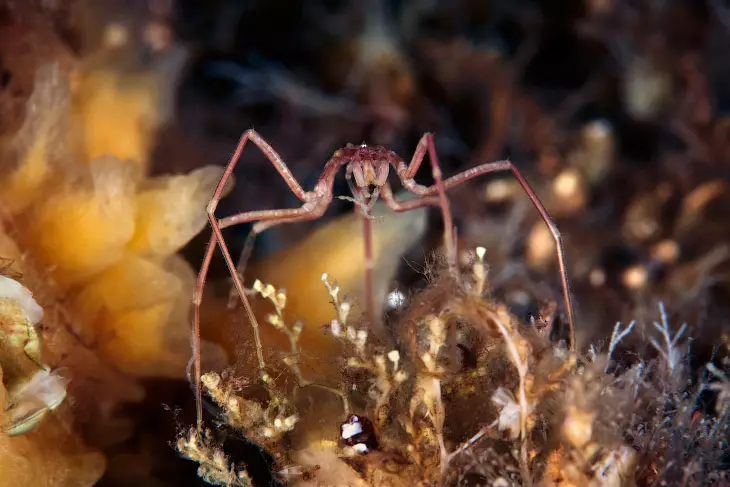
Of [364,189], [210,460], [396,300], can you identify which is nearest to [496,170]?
[364,189]

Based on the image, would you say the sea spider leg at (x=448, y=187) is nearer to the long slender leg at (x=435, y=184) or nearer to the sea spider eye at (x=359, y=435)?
the long slender leg at (x=435, y=184)

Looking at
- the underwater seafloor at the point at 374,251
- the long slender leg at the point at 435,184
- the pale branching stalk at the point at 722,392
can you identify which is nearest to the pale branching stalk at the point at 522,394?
the underwater seafloor at the point at 374,251

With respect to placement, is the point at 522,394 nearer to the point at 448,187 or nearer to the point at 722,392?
the point at 722,392

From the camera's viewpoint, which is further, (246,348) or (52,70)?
(52,70)

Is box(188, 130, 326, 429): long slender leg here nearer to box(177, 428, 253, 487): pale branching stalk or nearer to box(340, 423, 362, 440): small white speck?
box(177, 428, 253, 487): pale branching stalk

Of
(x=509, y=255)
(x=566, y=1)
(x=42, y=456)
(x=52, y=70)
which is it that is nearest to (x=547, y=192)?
(x=509, y=255)

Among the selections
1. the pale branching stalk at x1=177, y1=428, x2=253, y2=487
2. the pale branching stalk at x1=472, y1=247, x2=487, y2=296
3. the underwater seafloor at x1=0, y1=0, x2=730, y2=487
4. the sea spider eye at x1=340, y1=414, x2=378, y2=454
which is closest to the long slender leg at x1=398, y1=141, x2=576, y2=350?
the underwater seafloor at x1=0, y1=0, x2=730, y2=487

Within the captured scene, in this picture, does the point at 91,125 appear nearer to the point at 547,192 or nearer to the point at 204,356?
the point at 204,356
